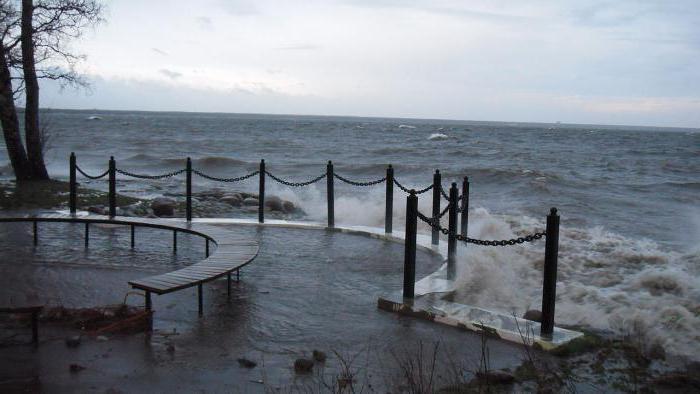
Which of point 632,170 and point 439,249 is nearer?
point 439,249

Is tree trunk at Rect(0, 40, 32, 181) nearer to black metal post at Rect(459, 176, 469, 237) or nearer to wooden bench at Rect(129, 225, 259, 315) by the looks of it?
wooden bench at Rect(129, 225, 259, 315)

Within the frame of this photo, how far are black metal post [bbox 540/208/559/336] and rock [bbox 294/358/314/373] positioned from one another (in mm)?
2357

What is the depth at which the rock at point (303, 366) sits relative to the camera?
517 centimetres

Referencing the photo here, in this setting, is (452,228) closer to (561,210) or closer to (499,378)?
(499,378)

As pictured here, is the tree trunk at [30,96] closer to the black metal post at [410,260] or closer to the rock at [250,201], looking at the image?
the rock at [250,201]

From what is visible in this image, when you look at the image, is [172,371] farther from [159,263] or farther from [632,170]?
[632,170]

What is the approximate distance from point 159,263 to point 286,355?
4047 mm

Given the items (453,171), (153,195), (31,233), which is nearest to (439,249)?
(31,233)

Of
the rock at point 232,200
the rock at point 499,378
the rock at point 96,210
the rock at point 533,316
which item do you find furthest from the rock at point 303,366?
the rock at point 232,200

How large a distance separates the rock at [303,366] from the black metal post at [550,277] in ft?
7.73

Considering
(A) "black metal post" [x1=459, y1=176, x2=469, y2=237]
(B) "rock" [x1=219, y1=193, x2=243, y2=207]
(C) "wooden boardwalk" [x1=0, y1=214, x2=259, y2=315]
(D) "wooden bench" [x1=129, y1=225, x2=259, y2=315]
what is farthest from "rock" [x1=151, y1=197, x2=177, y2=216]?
(A) "black metal post" [x1=459, y1=176, x2=469, y2=237]

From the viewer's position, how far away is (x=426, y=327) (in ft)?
21.1

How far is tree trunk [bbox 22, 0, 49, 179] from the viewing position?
641 inches

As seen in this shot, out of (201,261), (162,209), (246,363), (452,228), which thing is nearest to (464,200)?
(452,228)
